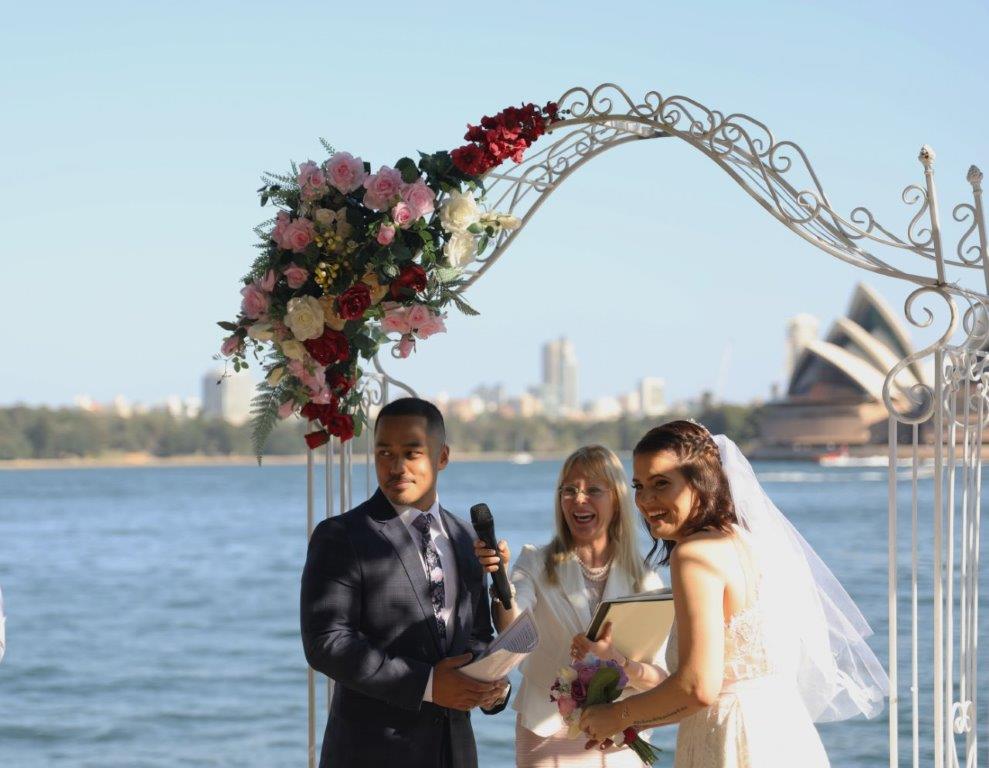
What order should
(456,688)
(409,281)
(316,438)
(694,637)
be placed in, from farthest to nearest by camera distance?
(316,438), (409,281), (456,688), (694,637)

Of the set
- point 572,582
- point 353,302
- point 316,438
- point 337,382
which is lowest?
point 572,582

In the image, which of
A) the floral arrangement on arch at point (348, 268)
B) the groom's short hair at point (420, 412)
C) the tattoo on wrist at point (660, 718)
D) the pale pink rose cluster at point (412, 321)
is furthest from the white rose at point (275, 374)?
the tattoo on wrist at point (660, 718)

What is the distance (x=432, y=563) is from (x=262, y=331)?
0.96 metres

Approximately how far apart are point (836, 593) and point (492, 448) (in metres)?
71.0

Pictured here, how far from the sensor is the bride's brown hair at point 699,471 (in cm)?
294

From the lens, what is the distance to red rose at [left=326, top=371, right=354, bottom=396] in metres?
4.07

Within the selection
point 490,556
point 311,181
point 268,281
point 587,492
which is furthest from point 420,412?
point 311,181

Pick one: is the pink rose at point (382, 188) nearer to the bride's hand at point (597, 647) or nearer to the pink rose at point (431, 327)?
the pink rose at point (431, 327)

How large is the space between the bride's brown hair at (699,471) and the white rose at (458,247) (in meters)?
1.24

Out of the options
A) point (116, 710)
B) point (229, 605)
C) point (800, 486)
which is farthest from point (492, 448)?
point (116, 710)

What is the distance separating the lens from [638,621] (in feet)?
10.9

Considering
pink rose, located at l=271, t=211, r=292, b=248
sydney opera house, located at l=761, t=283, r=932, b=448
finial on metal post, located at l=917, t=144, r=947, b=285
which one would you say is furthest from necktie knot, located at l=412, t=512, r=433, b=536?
sydney opera house, located at l=761, t=283, r=932, b=448

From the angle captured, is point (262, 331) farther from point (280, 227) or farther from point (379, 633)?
point (379, 633)

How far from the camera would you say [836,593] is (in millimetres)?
3676
